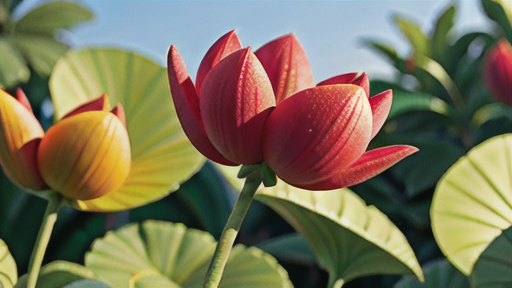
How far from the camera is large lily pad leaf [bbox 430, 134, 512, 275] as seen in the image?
0.30m

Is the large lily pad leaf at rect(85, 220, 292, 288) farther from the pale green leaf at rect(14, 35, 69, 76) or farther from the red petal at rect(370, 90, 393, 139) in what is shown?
the pale green leaf at rect(14, 35, 69, 76)

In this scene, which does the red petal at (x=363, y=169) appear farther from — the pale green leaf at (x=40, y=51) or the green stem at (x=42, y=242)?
the pale green leaf at (x=40, y=51)

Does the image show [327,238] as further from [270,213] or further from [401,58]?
[401,58]

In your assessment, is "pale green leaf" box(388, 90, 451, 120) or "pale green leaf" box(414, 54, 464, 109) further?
"pale green leaf" box(414, 54, 464, 109)

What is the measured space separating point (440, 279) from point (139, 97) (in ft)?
0.81

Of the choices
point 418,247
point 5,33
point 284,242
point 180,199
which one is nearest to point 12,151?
point 284,242

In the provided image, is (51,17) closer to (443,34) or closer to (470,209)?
(443,34)

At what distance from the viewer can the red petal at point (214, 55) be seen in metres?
0.21

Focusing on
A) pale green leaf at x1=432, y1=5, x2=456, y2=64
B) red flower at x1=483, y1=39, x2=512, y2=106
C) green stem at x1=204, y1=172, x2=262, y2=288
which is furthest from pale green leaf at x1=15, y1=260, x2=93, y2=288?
→ pale green leaf at x1=432, y1=5, x2=456, y2=64

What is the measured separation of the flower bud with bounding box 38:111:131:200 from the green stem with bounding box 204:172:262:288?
0.08m

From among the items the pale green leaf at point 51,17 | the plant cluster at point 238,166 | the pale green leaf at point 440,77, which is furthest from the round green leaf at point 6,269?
the pale green leaf at point 51,17

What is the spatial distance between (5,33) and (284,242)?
1.18 meters

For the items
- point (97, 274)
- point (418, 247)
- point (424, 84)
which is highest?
point (97, 274)

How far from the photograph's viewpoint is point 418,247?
2.18 ft
